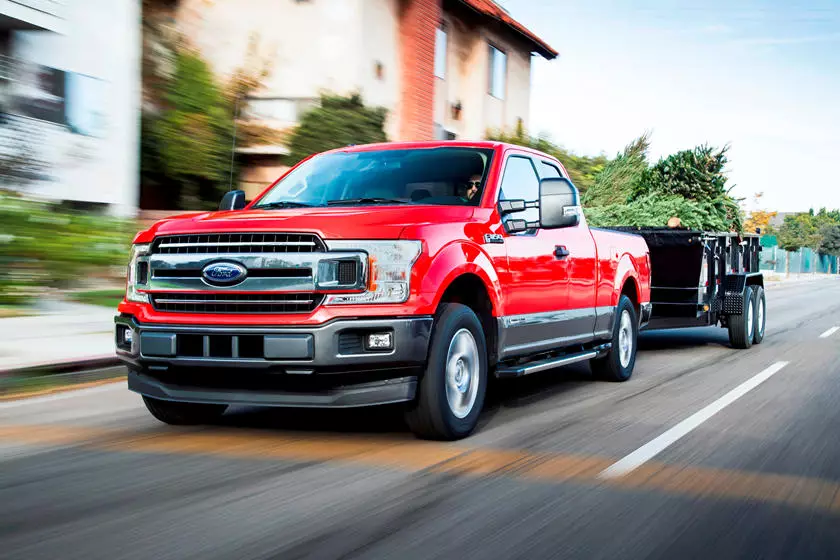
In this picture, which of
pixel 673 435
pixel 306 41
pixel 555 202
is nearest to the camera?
pixel 673 435

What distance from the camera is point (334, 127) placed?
2341 cm

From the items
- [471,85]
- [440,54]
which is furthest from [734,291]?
[471,85]

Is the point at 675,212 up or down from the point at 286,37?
down

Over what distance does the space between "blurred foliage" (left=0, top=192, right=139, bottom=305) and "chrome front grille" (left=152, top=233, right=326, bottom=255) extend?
20.0ft

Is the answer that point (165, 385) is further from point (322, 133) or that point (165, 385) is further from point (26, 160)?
point (322, 133)

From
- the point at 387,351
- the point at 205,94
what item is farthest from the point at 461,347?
the point at 205,94

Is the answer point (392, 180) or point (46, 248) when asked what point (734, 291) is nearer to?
point (392, 180)

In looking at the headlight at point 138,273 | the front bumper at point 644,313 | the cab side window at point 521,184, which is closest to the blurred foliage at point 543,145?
the front bumper at point 644,313

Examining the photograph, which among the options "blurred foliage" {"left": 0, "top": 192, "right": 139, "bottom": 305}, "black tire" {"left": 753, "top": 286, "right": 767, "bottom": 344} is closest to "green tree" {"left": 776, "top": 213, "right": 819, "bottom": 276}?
"black tire" {"left": 753, "top": 286, "right": 767, "bottom": 344}

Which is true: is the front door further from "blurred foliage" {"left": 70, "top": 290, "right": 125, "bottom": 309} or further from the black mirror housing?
"blurred foliage" {"left": 70, "top": 290, "right": 125, "bottom": 309}

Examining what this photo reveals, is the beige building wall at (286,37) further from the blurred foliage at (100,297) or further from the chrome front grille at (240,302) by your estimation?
the chrome front grille at (240,302)

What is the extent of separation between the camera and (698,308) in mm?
12992

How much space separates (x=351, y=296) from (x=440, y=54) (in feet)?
83.8

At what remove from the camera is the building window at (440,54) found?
30.7 meters
